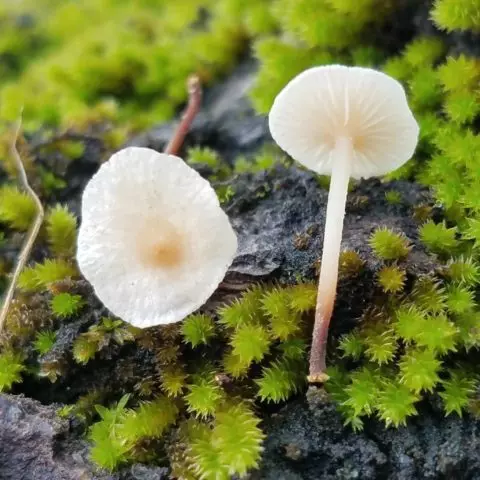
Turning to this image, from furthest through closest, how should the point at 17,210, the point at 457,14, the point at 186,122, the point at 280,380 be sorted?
the point at 186,122
the point at 17,210
the point at 457,14
the point at 280,380

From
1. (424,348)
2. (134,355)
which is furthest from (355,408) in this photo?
(134,355)

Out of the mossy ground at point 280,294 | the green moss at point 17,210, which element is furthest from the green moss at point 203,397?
the green moss at point 17,210

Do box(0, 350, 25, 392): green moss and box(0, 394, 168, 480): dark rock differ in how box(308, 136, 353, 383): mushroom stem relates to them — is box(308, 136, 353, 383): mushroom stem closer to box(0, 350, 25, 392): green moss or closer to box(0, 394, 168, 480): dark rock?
box(0, 394, 168, 480): dark rock

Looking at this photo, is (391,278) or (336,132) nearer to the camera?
(391,278)

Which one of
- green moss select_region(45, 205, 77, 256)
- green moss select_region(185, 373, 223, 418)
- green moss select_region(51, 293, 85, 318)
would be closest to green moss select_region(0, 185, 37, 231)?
green moss select_region(45, 205, 77, 256)

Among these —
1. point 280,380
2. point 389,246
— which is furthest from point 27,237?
point 389,246

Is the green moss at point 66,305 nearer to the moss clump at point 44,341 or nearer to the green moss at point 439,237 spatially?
the moss clump at point 44,341

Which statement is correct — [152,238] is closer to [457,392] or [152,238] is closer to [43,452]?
[43,452]
